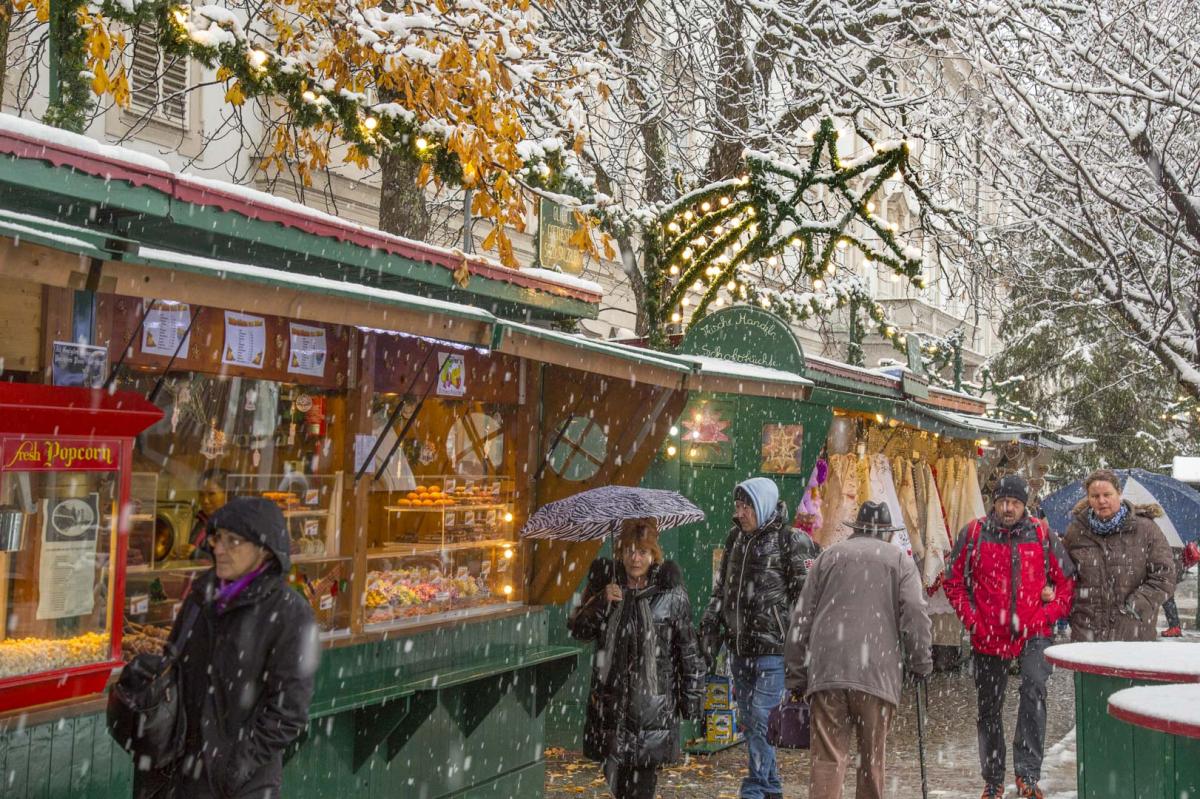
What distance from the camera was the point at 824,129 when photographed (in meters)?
10.5

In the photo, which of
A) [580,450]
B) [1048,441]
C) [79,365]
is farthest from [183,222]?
[1048,441]

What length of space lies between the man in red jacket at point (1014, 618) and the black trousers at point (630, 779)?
2498 millimetres

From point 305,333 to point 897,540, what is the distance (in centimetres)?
710

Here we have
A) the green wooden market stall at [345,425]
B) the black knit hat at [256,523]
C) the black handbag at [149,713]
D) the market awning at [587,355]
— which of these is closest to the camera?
the black handbag at [149,713]

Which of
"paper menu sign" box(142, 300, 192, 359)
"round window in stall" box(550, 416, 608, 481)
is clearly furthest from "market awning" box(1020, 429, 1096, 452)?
"paper menu sign" box(142, 300, 192, 359)

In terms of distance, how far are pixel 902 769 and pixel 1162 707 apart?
4.65m

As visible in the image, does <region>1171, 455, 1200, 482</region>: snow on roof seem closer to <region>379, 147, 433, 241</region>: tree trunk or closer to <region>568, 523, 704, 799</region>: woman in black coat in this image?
<region>379, 147, 433, 241</region>: tree trunk

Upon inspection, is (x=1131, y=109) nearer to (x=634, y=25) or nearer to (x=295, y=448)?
(x=634, y=25)

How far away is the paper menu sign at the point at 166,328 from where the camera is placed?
5.98 meters

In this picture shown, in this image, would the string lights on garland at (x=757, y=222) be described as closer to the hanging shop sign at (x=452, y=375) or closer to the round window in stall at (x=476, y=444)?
the round window in stall at (x=476, y=444)

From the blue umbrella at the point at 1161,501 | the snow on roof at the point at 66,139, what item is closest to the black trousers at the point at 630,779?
the snow on roof at the point at 66,139

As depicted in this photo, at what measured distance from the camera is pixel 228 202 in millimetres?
6066

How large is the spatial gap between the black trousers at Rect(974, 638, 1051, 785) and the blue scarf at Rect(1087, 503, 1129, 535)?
3.17 ft

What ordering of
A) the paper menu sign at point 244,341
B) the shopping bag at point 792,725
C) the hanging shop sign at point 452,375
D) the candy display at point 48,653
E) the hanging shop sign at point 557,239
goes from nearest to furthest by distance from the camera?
the candy display at point 48,653
the paper menu sign at point 244,341
the shopping bag at point 792,725
the hanging shop sign at point 452,375
the hanging shop sign at point 557,239
